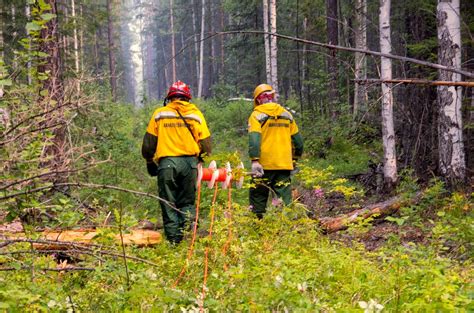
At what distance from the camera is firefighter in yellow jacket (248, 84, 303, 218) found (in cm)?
711

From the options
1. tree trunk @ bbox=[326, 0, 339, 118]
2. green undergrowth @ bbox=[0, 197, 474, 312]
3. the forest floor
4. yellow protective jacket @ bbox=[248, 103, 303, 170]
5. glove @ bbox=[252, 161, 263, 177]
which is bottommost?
the forest floor

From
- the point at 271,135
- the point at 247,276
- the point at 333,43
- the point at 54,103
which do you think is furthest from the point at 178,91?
the point at 333,43

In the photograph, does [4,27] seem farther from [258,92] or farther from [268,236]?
[268,236]

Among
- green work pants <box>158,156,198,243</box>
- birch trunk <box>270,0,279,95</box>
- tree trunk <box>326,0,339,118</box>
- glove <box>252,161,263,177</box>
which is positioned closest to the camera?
green work pants <box>158,156,198,243</box>

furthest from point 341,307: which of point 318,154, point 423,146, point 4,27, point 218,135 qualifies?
point 4,27

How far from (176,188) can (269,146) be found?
5.02 ft

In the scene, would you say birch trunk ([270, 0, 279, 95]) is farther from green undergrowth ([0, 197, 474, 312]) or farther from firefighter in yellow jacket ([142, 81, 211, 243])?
green undergrowth ([0, 197, 474, 312])

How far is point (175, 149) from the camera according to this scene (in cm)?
688

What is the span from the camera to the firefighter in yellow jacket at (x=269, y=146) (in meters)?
7.11

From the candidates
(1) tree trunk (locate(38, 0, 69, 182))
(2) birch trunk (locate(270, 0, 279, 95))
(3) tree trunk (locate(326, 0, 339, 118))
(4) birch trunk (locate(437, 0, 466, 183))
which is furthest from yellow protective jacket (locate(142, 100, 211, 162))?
(2) birch trunk (locate(270, 0, 279, 95))

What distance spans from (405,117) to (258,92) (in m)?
3.60

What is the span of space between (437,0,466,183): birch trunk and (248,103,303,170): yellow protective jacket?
2526 mm

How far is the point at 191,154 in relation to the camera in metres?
7.00

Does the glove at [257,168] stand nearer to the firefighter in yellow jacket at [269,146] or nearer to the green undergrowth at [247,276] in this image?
the firefighter in yellow jacket at [269,146]
